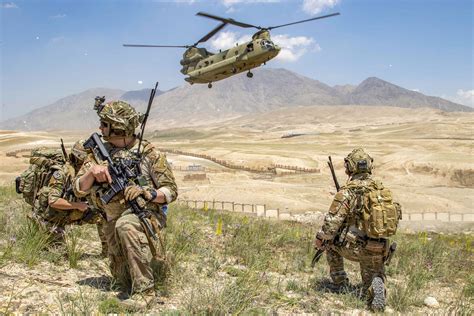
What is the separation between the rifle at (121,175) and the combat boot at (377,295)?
7.82 feet

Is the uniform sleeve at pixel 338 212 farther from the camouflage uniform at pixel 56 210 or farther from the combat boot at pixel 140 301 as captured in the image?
the camouflage uniform at pixel 56 210

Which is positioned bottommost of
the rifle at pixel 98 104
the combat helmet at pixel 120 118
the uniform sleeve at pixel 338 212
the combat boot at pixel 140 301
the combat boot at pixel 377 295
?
the combat boot at pixel 377 295

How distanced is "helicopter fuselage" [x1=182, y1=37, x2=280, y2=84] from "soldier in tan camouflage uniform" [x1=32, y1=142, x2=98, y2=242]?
1826 cm

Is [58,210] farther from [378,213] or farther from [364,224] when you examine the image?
[378,213]

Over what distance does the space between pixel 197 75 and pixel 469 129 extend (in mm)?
70528

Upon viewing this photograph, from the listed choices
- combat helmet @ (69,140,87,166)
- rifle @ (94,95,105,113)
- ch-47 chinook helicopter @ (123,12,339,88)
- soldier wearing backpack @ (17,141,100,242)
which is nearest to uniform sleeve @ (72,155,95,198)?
rifle @ (94,95,105,113)

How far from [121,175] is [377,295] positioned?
9.59 feet

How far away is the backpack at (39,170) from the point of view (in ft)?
18.1

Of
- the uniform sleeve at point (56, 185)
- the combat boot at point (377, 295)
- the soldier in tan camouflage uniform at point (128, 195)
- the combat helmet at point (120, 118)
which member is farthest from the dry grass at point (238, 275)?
the combat helmet at point (120, 118)

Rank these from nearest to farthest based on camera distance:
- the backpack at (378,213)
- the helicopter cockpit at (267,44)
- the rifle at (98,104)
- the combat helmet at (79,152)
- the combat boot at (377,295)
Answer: the rifle at (98,104)
the combat boot at (377,295)
the backpack at (378,213)
the combat helmet at (79,152)
the helicopter cockpit at (267,44)

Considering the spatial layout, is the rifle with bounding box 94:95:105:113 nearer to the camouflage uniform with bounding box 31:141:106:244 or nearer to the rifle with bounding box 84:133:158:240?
the rifle with bounding box 84:133:158:240

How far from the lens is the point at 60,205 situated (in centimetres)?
516

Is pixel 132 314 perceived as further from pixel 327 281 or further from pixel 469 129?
pixel 469 129

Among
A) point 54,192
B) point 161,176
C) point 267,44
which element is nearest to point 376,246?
point 161,176
